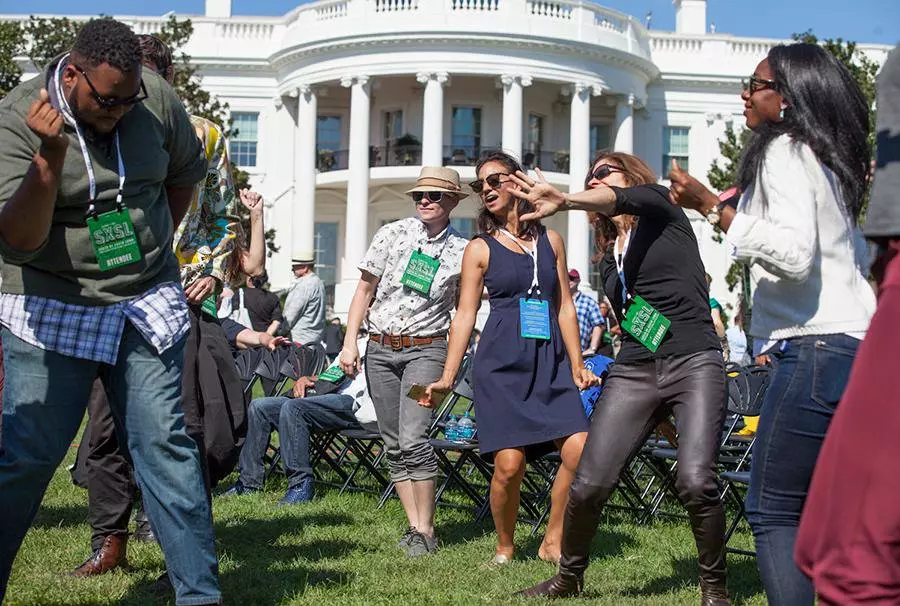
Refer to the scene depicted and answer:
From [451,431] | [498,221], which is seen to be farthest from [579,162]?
[498,221]

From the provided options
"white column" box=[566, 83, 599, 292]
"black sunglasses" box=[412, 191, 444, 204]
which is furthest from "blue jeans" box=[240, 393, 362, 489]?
"white column" box=[566, 83, 599, 292]

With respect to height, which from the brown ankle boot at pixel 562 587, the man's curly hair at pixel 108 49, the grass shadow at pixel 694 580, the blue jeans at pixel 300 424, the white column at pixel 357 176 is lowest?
the grass shadow at pixel 694 580

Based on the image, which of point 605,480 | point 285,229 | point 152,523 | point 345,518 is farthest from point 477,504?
point 285,229

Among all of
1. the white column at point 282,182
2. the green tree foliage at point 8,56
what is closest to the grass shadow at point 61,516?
the green tree foliage at point 8,56

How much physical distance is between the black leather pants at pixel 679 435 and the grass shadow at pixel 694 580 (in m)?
0.64

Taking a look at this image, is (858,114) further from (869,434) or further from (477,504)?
Result: (477,504)

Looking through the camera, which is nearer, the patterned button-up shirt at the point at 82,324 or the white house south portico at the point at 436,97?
the patterned button-up shirt at the point at 82,324

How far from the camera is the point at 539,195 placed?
4.09 m

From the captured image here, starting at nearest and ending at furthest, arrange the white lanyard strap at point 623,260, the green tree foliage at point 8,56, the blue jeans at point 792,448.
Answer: the blue jeans at point 792,448, the white lanyard strap at point 623,260, the green tree foliage at point 8,56

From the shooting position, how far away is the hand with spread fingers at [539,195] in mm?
4031

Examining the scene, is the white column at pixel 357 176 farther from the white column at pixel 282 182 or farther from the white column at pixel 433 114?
the white column at pixel 282 182

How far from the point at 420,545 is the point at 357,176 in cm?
3136

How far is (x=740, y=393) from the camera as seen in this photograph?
7.63m

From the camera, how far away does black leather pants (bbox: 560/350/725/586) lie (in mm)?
4637
